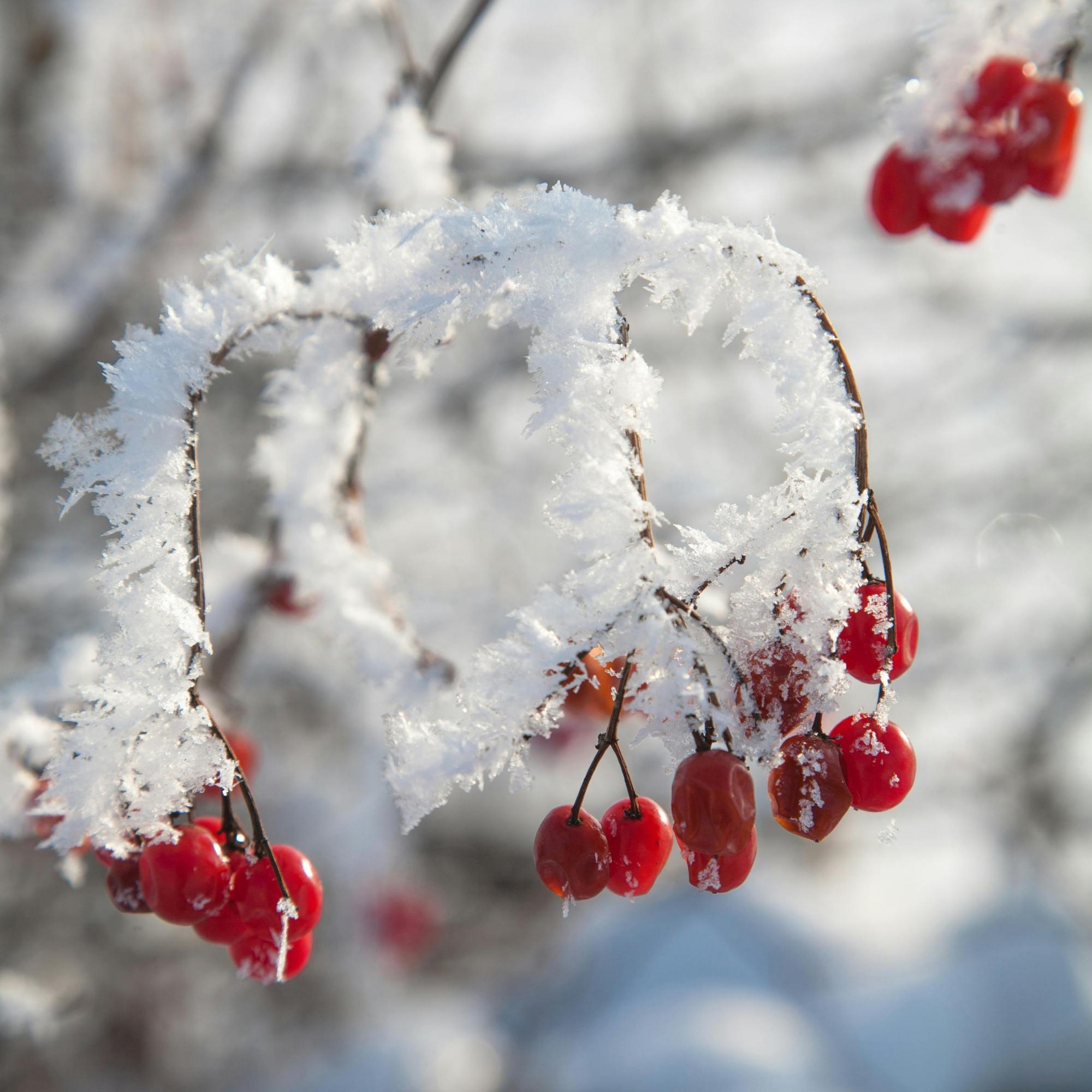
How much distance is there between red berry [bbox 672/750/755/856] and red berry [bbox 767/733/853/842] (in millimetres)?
44

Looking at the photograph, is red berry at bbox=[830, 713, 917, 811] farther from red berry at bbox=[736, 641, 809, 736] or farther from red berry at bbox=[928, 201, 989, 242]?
red berry at bbox=[928, 201, 989, 242]

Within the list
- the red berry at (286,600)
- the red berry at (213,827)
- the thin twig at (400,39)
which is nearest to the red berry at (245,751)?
the red berry at (286,600)

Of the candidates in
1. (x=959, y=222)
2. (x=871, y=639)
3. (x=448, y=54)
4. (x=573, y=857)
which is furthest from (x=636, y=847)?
(x=448, y=54)

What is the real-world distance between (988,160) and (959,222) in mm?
49

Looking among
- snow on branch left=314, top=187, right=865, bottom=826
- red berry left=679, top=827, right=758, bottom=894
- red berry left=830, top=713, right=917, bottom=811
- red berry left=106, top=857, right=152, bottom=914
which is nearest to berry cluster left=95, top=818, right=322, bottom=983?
red berry left=106, top=857, right=152, bottom=914

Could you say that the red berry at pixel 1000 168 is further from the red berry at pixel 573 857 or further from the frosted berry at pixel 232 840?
the frosted berry at pixel 232 840

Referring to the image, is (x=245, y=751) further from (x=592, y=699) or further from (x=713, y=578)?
(x=713, y=578)

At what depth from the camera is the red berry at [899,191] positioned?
0.70m

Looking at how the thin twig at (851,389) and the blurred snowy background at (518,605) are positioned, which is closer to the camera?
the thin twig at (851,389)

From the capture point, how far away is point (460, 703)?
0.65 m

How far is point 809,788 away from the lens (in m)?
0.63

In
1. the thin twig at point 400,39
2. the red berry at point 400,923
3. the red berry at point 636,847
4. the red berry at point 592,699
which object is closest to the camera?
the red berry at point 636,847

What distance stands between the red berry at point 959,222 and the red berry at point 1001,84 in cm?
7

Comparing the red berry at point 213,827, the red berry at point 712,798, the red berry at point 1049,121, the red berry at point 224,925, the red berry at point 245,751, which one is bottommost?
the red berry at point 245,751
